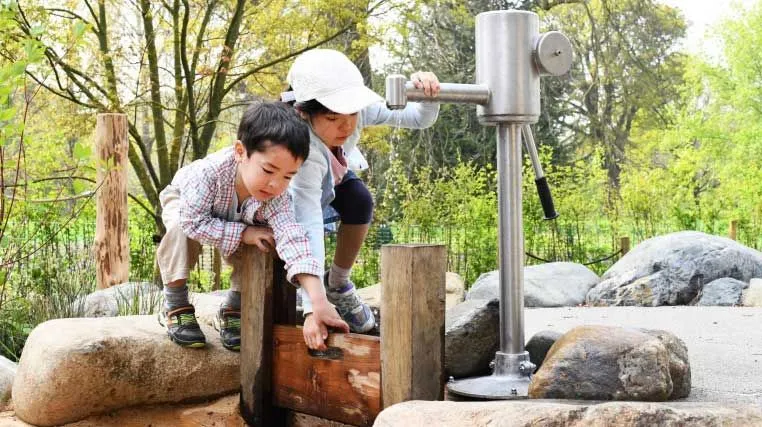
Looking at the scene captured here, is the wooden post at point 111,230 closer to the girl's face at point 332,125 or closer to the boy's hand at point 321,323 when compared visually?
the girl's face at point 332,125

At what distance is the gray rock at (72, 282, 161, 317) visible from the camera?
4.53m

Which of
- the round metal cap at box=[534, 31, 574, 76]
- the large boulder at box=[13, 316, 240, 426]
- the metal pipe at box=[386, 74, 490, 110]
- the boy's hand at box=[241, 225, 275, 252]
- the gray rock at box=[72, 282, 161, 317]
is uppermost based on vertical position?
the round metal cap at box=[534, 31, 574, 76]

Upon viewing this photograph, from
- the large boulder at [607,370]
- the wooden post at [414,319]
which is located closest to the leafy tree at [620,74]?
the large boulder at [607,370]

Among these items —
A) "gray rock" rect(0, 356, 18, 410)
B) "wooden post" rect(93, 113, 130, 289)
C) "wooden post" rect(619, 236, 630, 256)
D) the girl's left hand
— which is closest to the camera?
the girl's left hand

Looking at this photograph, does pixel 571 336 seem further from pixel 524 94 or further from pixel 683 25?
pixel 683 25

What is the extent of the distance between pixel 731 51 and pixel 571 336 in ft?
54.2

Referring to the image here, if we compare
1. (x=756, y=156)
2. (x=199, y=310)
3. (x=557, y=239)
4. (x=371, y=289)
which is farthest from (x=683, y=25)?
(x=199, y=310)

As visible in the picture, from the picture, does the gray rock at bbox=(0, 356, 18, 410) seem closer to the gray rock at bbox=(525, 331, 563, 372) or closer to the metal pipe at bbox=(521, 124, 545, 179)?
the gray rock at bbox=(525, 331, 563, 372)

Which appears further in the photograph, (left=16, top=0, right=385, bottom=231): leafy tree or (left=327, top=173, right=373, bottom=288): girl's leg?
(left=16, top=0, right=385, bottom=231): leafy tree

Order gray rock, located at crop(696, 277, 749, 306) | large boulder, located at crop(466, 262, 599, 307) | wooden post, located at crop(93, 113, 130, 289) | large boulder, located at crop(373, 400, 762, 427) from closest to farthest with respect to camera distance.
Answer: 1. large boulder, located at crop(373, 400, 762, 427)
2. gray rock, located at crop(696, 277, 749, 306)
3. large boulder, located at crop(466, 262, 599, 307)
4. wooden post, located at crop(93, 113, 130, 289)

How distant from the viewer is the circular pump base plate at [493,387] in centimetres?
223

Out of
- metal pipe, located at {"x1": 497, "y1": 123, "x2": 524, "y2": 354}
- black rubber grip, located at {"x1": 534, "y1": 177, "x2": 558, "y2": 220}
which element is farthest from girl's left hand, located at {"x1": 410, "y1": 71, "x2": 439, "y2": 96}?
black rubber grip, located at {"x1": 534, "y1": 177, "x2": 558, "y2": 220}

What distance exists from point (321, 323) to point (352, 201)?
491 millimetres

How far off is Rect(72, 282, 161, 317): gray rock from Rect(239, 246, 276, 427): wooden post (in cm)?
196
